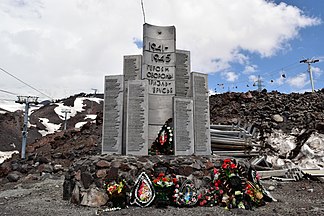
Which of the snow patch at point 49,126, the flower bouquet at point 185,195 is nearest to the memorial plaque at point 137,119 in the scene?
the flower bouquet at point 185,195

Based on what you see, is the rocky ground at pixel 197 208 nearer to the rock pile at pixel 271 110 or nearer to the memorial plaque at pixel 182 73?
the rock pile at pixel 271 110

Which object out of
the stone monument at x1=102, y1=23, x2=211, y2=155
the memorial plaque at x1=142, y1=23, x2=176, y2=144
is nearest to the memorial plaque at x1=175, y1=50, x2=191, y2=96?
the stone monument at x1=102, y1=23, x2=211, y2=155

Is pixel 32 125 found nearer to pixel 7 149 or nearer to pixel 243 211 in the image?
pixel 7 149

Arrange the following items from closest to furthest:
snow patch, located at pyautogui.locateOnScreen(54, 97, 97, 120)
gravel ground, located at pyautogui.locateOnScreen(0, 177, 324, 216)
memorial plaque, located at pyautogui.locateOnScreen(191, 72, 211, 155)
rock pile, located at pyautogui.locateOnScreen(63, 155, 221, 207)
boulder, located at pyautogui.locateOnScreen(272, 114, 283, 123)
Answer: gravel ground, located at pyautogui.locateOnScreen(0, 177, 324, 216)
rock pile, located at pyautogui.locateOnScreen(63, 155, 221, 207)
memorial plaque, located at pyautogui.locateOnScreen(191, 72, 211, 155)
boulder, located at pyautogui.locateOnScreen(272, 114, 283, 123)
snow patch, located at pyautogui.locateOnScreen(54, 97, 97, 120)

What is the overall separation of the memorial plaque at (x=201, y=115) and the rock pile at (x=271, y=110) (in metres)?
10.1

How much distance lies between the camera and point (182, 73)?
10.5 metres

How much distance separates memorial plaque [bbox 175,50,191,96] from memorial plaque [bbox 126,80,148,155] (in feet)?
5.66

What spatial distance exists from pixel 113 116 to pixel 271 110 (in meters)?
17.0

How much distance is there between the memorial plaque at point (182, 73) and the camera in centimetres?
1037

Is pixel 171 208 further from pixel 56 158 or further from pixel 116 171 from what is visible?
pixel 56 158

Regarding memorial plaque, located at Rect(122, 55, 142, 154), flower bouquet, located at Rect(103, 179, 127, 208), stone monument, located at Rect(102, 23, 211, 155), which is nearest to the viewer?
flower bouquet, located at Rect(103, 179, 127, 208)

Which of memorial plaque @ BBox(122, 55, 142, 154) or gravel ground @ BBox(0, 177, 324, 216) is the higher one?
memorial plaque @ BBox(122, 55, 142, 154)

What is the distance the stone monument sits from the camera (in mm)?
8953

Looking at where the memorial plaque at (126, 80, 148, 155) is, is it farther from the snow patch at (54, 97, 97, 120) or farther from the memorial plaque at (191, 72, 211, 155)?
the snow patch at (54, 97, 97, 120)
